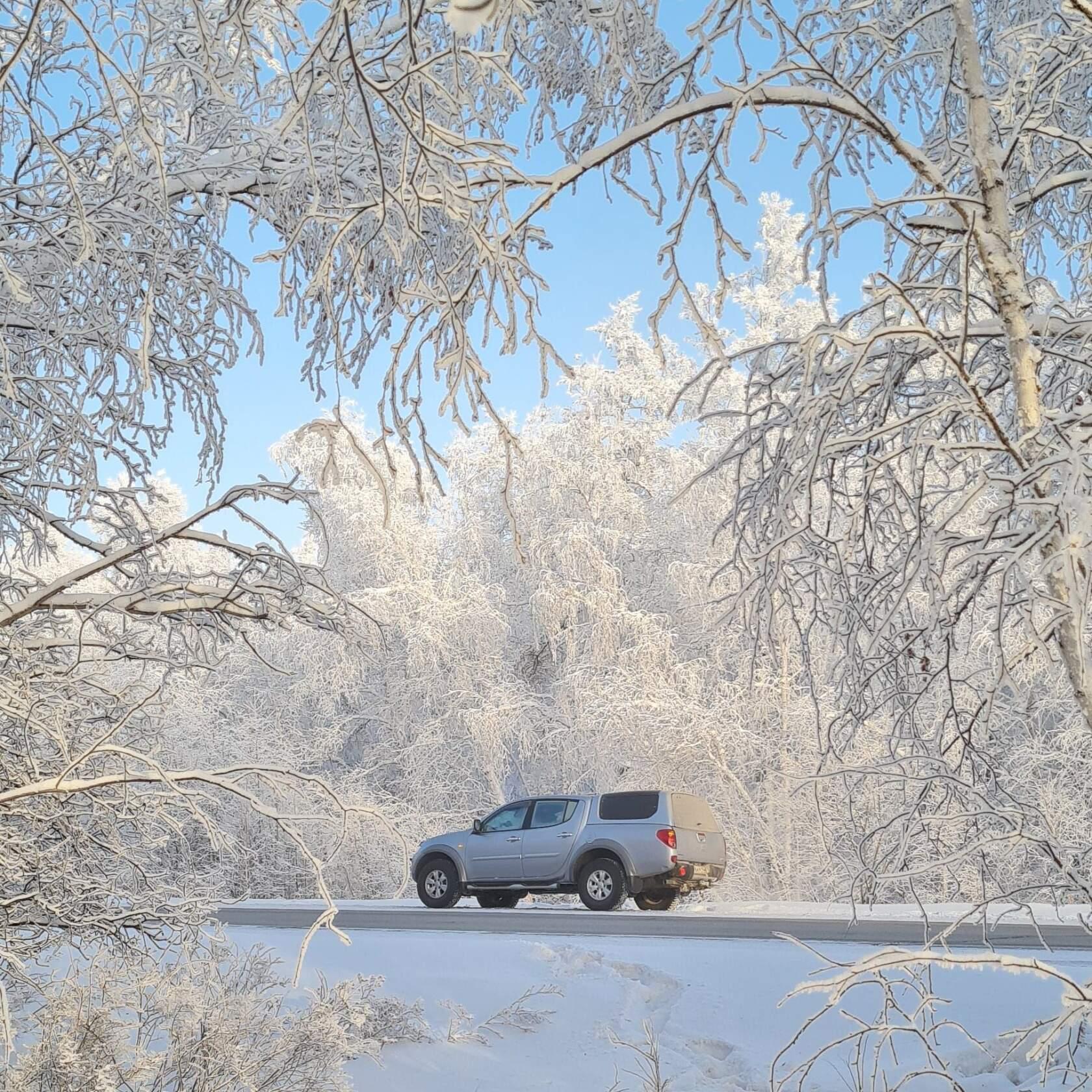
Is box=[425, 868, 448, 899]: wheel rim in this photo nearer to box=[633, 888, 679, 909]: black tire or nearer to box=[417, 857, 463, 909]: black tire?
box=[417, 857, 463, 909]: black tire

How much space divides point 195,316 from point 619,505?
1853 centimetres

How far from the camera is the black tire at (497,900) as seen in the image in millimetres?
17188

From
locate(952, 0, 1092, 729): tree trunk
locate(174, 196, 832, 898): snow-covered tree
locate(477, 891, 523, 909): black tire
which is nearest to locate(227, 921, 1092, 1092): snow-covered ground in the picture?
locate(952, 0, 1092, 729): tree trunk

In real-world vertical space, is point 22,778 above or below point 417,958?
above

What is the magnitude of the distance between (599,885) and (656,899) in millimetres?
770

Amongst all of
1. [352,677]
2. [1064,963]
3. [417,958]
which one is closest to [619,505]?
[352,677]

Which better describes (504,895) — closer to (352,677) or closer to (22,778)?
(352,677)

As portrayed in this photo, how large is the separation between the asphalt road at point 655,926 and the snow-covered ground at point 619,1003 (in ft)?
1.72

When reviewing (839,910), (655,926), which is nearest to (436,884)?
(655,926)

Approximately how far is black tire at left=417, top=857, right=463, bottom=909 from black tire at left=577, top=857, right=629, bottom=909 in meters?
2.19

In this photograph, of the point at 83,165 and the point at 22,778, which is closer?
the point at 83,165

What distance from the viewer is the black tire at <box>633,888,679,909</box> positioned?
15000 mm

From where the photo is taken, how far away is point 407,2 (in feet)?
6.13

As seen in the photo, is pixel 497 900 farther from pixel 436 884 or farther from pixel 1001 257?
pixel 1001 257
